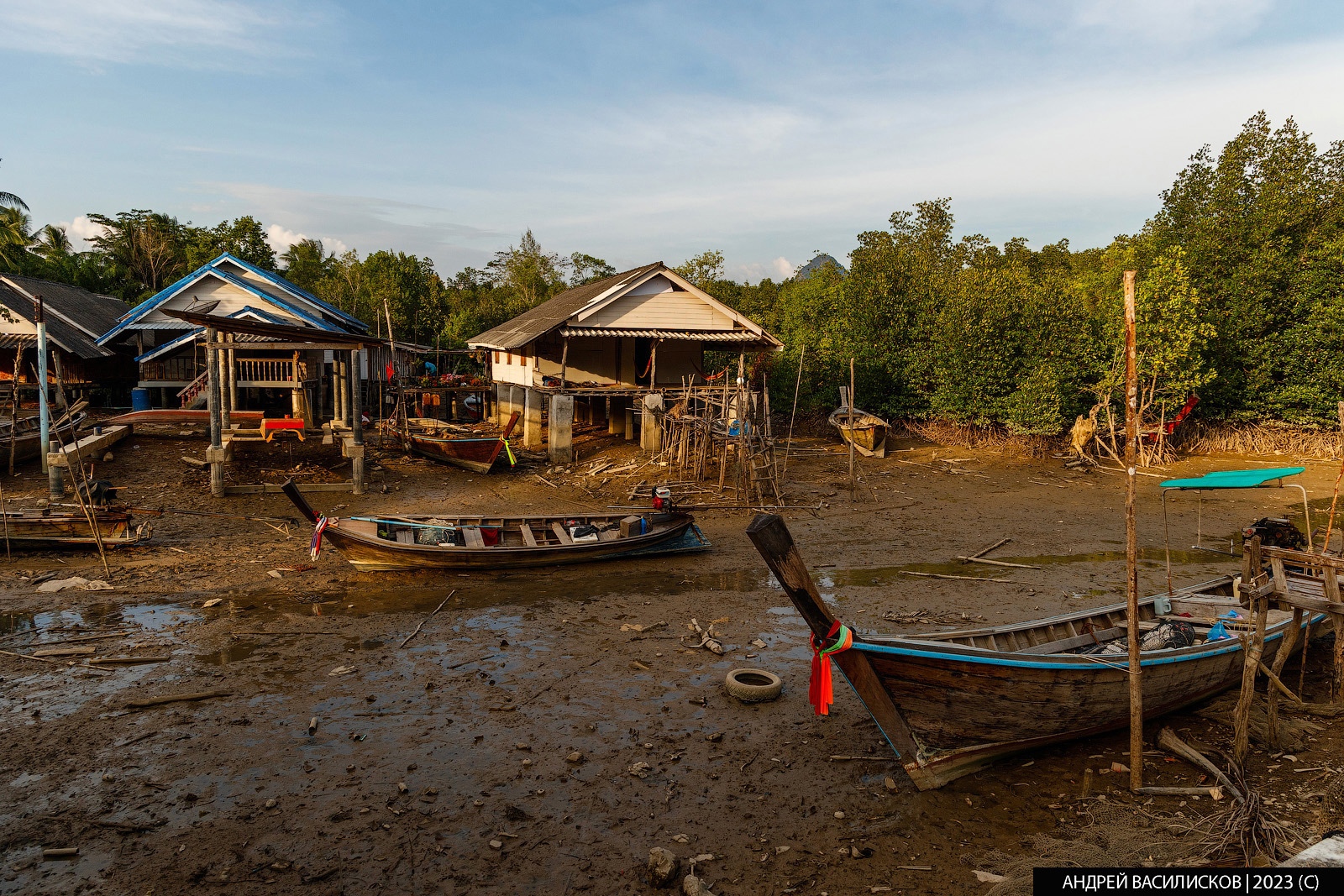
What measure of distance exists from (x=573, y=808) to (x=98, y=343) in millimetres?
23655

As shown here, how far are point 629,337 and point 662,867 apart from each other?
59.5 ft

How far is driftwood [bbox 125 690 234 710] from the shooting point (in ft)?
25.4

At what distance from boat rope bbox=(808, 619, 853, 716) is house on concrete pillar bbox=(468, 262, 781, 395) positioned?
52.7 feet

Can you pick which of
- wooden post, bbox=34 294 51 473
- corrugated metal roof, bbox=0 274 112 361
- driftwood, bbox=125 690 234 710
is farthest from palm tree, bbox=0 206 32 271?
driftwood, bbox=125 690 234 710

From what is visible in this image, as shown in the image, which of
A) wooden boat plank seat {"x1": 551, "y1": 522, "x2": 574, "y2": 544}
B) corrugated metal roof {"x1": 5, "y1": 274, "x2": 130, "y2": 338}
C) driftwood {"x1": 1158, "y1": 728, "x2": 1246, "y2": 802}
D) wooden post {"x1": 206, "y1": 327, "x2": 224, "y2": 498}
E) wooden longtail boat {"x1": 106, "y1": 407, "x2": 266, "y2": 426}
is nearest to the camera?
driftwood {"x1": 1158, "y1": 728, "x2": 1246, "y2": 802}

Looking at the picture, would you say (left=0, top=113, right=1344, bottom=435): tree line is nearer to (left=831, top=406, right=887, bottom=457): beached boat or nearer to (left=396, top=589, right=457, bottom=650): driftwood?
(left=831, top=406, right=887, bottom=457): beached boat

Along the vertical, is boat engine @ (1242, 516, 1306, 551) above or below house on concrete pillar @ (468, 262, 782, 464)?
below

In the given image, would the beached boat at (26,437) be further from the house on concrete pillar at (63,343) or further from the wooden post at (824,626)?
the wooden post at (824,626)

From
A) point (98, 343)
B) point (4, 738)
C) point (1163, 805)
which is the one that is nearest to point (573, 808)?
point (1163, 805)

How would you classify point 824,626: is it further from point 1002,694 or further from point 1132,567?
point 1132,567

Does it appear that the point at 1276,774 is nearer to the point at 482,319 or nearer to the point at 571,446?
the point at 571,446

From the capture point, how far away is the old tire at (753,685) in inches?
318

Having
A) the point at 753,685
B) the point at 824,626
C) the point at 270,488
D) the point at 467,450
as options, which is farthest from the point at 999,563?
the point at 270,488

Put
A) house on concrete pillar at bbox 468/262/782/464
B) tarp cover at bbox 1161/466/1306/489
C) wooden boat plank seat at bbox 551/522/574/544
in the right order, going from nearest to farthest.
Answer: tarp cover at bbox 1161/466/1306/489 → wooden boat plank seat at bbox 551/522/574/544 → house on concrete pillar at bbox 468/262/782/464
